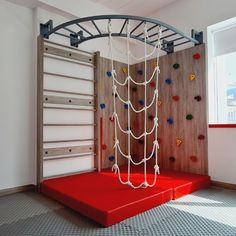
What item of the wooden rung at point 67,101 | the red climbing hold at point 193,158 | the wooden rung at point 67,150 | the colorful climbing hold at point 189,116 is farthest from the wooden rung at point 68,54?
the red climbing hold at point 193,158

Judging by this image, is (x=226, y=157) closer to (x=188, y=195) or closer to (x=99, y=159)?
(x=188, y=195)

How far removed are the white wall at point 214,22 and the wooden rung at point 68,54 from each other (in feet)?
5.03

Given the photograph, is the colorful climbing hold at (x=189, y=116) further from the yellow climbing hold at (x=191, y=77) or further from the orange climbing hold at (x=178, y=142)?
the yellow climbing hold at (x=191, y=77)

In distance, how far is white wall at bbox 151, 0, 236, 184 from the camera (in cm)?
297

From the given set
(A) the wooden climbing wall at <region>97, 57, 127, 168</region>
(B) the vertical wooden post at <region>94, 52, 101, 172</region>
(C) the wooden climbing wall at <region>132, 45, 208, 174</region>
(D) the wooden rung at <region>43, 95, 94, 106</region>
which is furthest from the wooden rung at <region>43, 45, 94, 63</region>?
(C) the wooden climbing wall at <region>132, 45, 208, 174</region>

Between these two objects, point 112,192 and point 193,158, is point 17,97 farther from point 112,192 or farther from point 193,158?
point 193,158

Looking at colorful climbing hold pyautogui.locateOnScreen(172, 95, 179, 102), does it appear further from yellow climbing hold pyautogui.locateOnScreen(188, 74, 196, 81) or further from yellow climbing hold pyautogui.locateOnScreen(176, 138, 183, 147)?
yellow climbing hold pyautogui.locateOnScreen(176, 138, 183, 147)

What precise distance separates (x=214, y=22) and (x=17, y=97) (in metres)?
2.86

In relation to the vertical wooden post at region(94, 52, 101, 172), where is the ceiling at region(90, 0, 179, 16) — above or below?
above

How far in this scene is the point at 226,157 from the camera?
301cm

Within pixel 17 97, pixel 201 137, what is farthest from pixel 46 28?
pixel 201 137

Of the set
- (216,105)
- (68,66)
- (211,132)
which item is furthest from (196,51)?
(68,66)

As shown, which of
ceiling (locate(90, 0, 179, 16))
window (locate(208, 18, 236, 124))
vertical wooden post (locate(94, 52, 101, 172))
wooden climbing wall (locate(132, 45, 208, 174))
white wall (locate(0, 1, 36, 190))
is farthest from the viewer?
ceiling (locate(90, 0, 179, 16))

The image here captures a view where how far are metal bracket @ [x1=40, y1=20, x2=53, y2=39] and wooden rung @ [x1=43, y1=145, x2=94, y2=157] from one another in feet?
5.04
